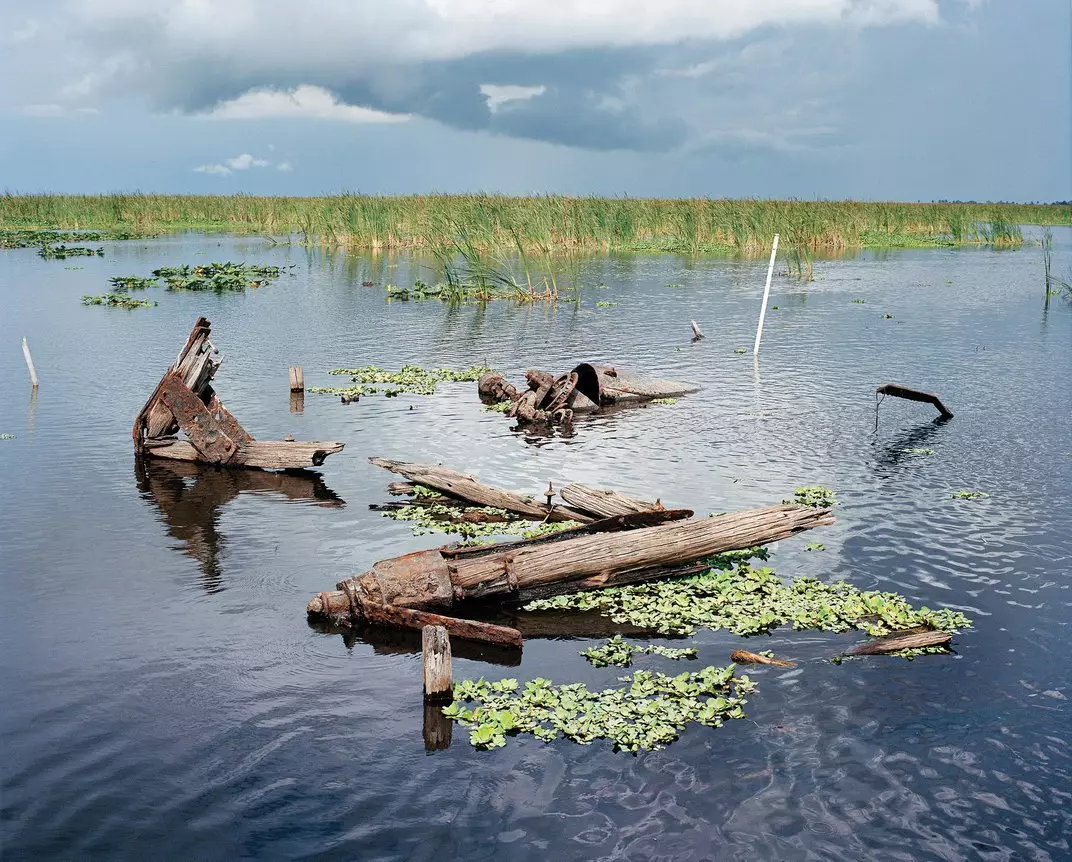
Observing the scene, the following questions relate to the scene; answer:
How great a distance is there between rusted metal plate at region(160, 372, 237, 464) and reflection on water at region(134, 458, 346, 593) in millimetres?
354

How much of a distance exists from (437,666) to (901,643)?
4352mm

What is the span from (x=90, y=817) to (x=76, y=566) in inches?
206

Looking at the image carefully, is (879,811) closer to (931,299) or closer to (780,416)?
(780,416)

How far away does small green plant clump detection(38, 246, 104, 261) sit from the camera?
55.2 m

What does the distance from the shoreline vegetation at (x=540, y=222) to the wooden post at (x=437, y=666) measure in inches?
1174

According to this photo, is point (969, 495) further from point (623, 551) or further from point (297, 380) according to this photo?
point (297, 380)

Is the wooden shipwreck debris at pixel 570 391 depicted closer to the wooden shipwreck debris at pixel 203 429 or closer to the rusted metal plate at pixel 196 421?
the wooden shipwreck debris at pixel 203 429

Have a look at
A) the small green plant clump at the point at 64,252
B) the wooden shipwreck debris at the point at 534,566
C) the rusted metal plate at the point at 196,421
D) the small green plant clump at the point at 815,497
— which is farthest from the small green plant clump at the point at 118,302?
the wooden shipwreck debris at the point at 534,566

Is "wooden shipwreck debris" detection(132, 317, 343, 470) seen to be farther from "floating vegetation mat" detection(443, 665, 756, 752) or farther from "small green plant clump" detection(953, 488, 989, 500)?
"small green plant clump" detection(953, 488, 989, 500)

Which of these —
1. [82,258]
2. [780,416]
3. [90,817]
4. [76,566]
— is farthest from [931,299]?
[82,258]

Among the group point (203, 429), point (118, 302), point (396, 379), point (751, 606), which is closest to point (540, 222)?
point (118, 302)

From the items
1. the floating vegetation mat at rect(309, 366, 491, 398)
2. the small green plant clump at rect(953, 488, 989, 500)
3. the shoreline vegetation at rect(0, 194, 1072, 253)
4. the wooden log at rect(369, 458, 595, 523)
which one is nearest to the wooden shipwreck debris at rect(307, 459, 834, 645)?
the wooden log at rect(369, 458, 595, 523)

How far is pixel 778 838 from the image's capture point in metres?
6.86

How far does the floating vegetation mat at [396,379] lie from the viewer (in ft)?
71.6
